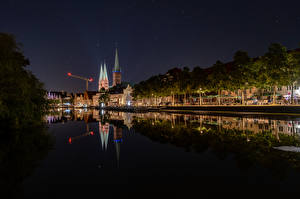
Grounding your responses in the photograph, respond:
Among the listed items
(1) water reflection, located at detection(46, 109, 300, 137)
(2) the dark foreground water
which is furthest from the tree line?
(2) the dark foreground water

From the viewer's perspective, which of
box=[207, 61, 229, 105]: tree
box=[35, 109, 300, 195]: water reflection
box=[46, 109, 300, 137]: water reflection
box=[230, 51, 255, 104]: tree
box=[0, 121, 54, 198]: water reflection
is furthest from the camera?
box=[207, 61, 229, 105]: tree

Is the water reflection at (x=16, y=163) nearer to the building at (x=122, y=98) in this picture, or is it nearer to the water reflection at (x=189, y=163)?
the water reflection at (x=189, y=163)

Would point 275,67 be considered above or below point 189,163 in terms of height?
above

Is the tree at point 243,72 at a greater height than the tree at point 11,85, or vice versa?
the tree at point 243,72

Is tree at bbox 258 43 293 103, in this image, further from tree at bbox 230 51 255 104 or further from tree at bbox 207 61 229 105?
tree at bbox 207 61 229 105

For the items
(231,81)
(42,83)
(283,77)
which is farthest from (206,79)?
(42,83)

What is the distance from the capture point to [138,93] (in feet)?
351

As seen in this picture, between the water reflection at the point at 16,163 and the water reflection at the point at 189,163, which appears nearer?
the water reflection at the point at 16,163

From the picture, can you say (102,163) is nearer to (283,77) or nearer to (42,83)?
(42,83)

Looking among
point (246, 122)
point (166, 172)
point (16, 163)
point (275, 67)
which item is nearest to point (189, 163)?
point (166, 172)

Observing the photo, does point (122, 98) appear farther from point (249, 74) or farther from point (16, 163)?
point (16, 163)

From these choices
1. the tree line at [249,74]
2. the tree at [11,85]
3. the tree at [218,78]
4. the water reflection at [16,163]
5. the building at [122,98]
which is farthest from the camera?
the building at [122,98]

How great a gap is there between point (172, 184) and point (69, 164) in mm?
4737

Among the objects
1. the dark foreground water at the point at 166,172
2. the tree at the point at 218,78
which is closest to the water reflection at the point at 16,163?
the dark foreground water at the point at 166,172
